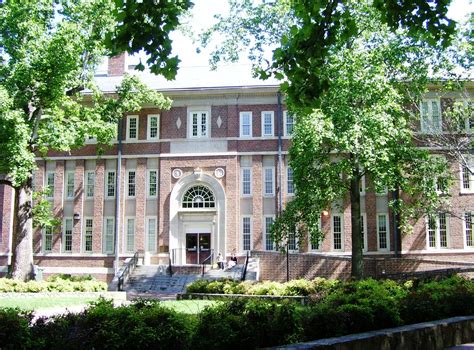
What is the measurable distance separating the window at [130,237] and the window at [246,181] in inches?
273

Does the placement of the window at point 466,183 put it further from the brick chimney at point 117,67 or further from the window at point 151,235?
the brick chimney at point 117,67

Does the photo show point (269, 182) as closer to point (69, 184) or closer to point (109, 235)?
point (109, 235)

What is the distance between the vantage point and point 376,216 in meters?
32.0

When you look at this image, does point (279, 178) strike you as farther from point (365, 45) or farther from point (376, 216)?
point (365, 45)

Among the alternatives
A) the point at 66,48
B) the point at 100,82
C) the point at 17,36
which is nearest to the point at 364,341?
the point at 66,48

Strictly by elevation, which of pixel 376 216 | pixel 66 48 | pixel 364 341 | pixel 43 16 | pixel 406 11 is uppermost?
pixel 43 16

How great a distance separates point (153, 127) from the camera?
3419 cm

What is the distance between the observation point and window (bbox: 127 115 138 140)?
34250 mm

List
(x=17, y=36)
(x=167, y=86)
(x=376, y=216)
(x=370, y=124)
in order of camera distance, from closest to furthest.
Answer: (x=370, y=124) → (x=17, y=36) → (x=376, y=216) → (x=167, y=86)

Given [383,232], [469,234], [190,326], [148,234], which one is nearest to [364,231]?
[383,232]

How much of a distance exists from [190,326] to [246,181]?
86.5ft

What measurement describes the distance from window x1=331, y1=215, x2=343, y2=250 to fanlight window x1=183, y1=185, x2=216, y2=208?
23.4 feet

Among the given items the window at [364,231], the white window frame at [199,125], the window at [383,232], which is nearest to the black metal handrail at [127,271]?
the white window frame at [199,125]

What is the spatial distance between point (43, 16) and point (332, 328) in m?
22.0
